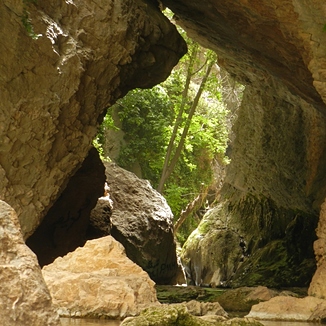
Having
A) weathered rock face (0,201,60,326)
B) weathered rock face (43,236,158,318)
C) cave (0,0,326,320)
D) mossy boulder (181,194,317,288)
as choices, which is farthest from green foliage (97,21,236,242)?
weathered rock face (0,201,60,326)

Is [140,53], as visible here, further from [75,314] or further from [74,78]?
[75,314]

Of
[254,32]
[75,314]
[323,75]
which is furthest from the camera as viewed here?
[254,32]

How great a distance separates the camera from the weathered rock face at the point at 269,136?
1369 cm

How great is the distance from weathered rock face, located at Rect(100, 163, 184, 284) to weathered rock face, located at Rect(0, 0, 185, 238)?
5.12m

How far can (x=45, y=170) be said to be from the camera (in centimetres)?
1234

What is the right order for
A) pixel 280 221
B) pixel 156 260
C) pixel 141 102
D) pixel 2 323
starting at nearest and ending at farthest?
pixel 2 323
pixel 156 260
pixel 280 221
pixel 141 102

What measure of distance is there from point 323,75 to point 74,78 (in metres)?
4.04

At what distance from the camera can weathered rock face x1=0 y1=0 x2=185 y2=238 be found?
11727 mm

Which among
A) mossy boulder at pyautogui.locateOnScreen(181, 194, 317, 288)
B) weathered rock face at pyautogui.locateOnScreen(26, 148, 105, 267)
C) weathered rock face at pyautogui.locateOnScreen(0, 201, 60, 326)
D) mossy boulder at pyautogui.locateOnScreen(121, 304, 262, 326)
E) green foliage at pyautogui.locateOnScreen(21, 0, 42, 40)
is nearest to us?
weathered rock face at pyautogui.locateOnScreen(0, 201, 60, 326)

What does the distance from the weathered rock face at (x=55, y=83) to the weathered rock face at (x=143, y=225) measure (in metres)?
5.12

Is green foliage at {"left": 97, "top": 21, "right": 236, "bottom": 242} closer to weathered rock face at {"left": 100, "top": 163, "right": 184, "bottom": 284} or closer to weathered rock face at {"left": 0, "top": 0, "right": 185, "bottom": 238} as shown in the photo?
weathered rock face at {"left": 100, "top": 163, "right": 184, "bottom": 284}

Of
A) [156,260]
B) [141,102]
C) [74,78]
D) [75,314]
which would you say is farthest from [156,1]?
[141,102]

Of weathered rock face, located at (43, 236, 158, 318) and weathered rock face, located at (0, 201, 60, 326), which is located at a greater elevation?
weathered rock face, located at (0, 201, 60, 326)

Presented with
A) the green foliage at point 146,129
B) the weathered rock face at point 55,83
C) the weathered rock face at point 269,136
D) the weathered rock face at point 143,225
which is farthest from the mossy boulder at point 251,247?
the weathered rock face at point 55,83
